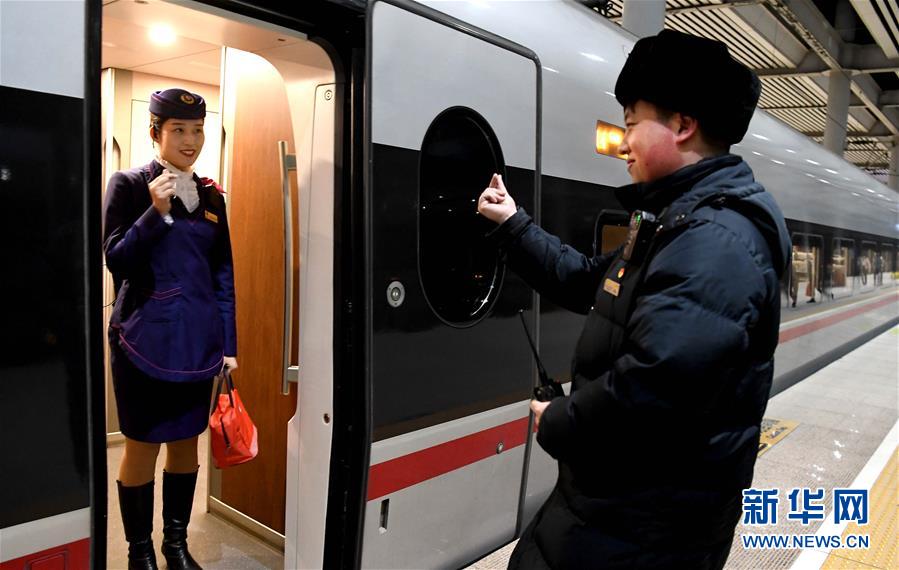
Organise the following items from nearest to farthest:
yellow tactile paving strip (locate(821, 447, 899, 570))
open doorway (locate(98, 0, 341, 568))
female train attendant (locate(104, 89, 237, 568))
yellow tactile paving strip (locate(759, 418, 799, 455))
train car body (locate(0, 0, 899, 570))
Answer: train car body (locate(0, 0, 899, 570)) < female train attendant (locate(104, 89, 237, 568)) < open doorway (locate(98, 0, 341, 568)) < yellow tactile paving strip (locate(821, 447, 899, 570)) < yellow tactile paving strip (locate(759, 418, 799, 455))

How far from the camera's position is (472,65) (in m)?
2.44

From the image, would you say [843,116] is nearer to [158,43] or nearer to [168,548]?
[158,43]

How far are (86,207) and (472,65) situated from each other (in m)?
1.40

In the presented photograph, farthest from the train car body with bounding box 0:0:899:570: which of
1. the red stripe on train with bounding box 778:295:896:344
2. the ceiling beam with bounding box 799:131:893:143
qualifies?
the ceiling beam with bounding box 799:131:893:143

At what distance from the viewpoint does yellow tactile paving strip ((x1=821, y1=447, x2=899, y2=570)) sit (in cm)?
338

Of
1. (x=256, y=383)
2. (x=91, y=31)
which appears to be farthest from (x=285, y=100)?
(x=91, y=31)

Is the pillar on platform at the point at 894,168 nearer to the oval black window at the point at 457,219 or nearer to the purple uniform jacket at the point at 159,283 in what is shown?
the oval black window at the point at 457,219

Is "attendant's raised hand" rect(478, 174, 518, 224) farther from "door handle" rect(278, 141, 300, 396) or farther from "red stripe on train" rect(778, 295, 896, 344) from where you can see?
"red stripe on train" rect(778, 295, 896, 344)

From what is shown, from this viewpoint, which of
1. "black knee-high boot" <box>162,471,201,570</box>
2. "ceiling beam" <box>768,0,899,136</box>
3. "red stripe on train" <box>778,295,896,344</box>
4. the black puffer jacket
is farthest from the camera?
"ceiling beam" <box>768,0,899,136</box>

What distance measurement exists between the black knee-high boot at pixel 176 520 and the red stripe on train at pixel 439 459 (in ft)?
2.80

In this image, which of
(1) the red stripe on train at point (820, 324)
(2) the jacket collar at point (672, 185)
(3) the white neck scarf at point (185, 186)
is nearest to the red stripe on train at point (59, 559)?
(3) the white neck scarf at point (185, 186)

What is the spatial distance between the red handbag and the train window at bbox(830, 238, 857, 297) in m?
7.34

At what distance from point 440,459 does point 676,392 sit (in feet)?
4.01

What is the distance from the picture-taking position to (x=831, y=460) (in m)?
4.92
